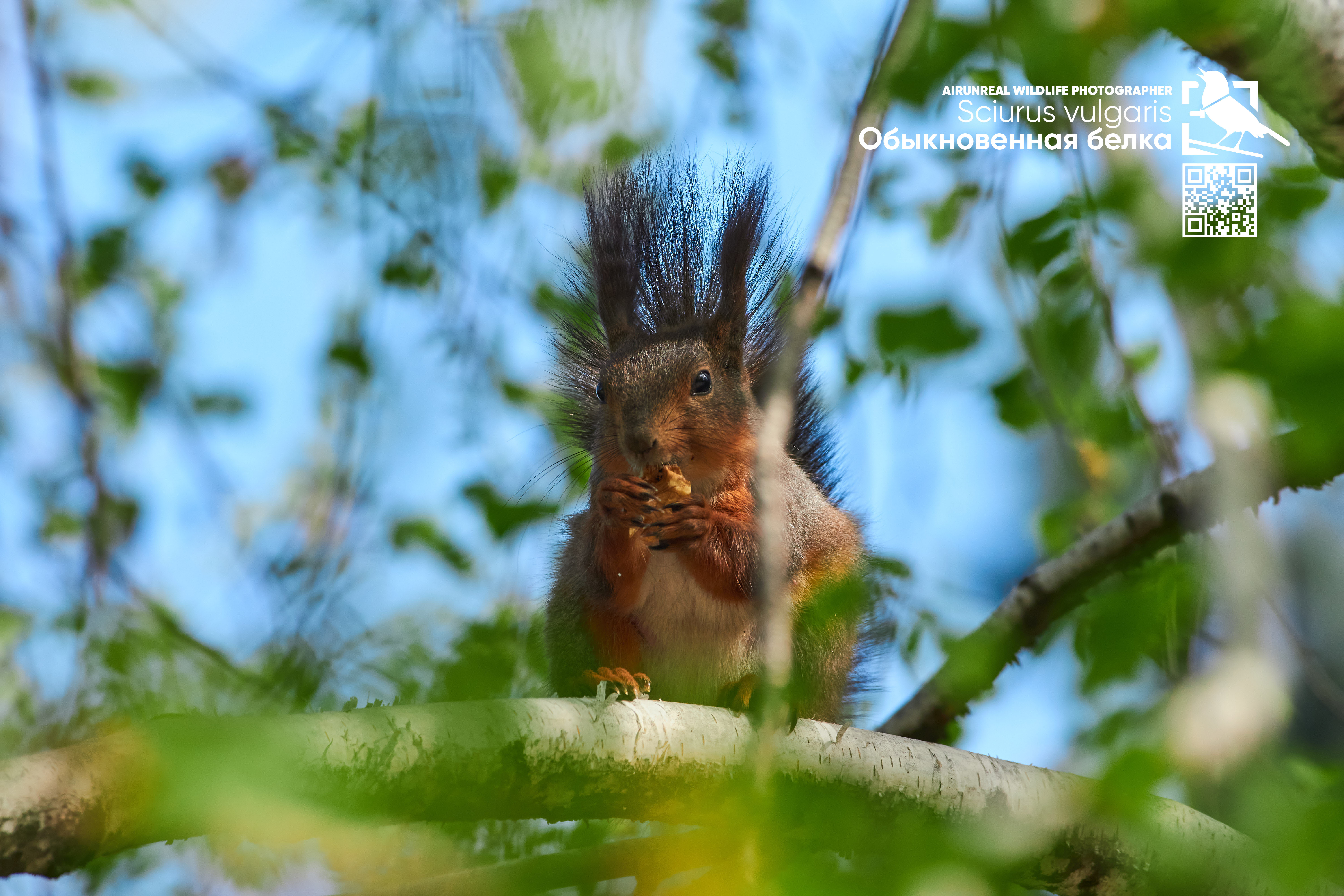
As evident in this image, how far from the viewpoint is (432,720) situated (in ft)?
5.16

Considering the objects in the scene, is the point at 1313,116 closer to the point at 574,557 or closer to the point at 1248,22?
the point at 1248,22

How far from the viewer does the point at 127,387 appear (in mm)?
3172

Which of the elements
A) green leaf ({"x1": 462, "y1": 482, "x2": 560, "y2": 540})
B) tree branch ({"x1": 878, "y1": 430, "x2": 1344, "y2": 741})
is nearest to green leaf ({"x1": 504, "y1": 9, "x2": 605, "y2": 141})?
green leaf ({"x1": 462, "y1": 482, "x2": 560, "y2": 540})

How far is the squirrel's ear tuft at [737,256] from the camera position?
3178mm

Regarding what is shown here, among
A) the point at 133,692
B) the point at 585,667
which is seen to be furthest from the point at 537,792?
the point at 585,667

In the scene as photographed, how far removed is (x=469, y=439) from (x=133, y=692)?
130 cm

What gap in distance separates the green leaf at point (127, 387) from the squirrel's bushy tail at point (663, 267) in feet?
3.93

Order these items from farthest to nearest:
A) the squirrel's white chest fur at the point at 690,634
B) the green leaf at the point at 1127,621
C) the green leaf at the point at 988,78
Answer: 1. the squirrel's white chest fur at the point at 690,634
2. the green leaf at the point at 988,78
3. the green leaf at the point at 1127,621

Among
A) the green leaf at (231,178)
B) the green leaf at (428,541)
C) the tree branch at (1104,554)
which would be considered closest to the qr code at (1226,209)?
the tree branch at (1104,554)

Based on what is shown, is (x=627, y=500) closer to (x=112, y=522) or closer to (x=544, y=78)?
(x=544, y=78)

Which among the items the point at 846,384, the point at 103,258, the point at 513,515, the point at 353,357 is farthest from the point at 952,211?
the point at 103,258

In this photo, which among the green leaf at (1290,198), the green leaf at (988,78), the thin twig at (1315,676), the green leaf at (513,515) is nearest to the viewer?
the green leaf at (1290,198)

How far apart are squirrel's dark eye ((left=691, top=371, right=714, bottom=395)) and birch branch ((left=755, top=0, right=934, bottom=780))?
1450 mm

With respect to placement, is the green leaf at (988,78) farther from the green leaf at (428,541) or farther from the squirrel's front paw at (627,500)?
the green leaf at (428,541)
